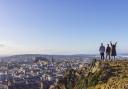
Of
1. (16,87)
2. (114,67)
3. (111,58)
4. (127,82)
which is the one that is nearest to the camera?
(127,82)

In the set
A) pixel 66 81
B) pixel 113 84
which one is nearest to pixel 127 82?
pixel 113 84

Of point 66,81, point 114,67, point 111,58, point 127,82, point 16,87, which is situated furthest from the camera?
point 16,87

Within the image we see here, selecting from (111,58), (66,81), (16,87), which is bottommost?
(16,87)

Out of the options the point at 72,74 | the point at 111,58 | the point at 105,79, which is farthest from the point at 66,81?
the point at 105,79

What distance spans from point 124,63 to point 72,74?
1086 centimetres

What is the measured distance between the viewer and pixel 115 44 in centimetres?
3341

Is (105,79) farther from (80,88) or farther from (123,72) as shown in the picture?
(80,88)

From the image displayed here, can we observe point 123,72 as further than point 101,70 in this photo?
No

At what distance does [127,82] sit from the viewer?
2291 cm

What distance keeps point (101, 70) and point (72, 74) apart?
11099mm

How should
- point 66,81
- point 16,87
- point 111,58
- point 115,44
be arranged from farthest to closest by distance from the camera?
point 16,87, point 66,81, point 111,58, point 115,44

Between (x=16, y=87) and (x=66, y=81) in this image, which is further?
(x=16, y=87)

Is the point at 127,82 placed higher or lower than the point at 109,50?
lower

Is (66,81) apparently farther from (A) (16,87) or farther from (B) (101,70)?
(A) (16,87)
